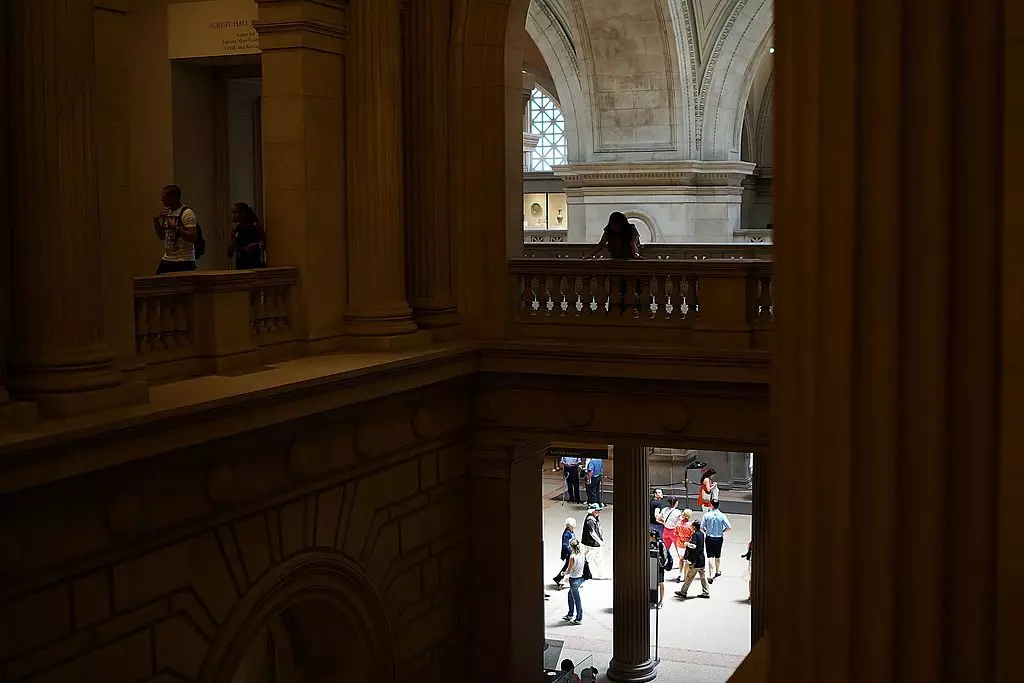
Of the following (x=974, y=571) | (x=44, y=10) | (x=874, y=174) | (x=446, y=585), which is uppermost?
(x=44, y=10)

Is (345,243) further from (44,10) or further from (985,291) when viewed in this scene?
(985,291)

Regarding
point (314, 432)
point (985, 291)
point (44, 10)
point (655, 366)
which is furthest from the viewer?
point (655, 366)

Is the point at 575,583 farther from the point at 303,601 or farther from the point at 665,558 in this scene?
the point at 303,601

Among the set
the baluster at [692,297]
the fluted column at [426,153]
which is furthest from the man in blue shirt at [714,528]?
the fluted column at [426,153]

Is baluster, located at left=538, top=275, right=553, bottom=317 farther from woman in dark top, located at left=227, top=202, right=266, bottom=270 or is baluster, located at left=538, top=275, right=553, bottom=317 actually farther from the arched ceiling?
the arched ceiling

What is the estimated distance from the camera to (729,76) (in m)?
24.3

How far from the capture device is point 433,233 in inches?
473

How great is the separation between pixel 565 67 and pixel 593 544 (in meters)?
8.61

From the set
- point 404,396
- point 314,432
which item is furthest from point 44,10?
point 404,396

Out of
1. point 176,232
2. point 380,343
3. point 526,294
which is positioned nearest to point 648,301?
point 526,294

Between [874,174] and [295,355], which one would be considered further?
[295,355]

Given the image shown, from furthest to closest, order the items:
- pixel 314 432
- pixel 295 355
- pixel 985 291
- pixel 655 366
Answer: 1. pixel 655 366
2. pixel 295 355
3. pixel 314 432
4. pixel 985 291

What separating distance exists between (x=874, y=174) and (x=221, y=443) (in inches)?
256

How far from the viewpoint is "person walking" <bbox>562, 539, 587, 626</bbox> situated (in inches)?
757
